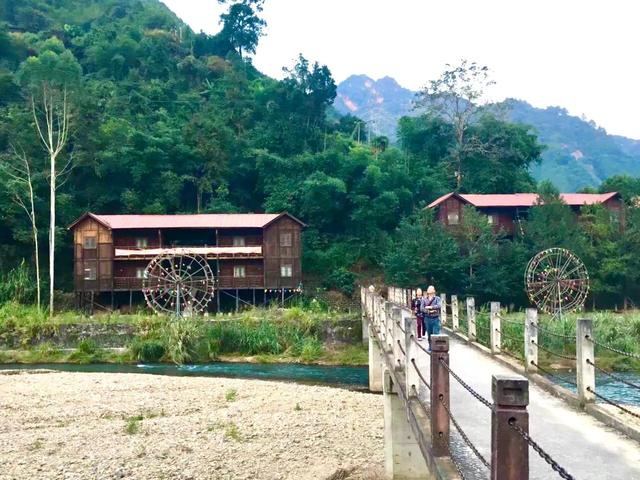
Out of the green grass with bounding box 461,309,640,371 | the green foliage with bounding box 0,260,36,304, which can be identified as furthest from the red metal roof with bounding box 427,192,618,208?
the green foliage with bounding box 0,260,36,304

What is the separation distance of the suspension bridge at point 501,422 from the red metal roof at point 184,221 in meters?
30.2

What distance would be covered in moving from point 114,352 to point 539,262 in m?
24.5

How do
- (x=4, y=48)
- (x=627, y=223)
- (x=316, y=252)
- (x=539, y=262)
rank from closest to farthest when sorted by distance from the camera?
(x=539, y=262), (x=627, y=223), (x=316, y=252), (x=4, y=48)

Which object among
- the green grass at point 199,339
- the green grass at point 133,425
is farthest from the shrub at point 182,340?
the green grass at point 133,425

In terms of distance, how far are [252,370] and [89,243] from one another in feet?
61.6

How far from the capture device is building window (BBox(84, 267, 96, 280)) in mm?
41312

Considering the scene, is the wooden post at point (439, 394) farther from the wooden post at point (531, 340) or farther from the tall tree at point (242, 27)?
the tall tree at point (242, 27)

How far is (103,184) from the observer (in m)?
51.0

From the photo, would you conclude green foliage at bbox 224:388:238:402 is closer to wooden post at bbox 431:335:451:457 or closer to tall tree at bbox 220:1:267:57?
wooden post at bbox 431:335:451:457

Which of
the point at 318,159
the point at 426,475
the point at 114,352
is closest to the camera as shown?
the point at 426,475

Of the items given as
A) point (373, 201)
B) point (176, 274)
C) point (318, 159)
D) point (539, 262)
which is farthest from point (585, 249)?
point (176, 274)

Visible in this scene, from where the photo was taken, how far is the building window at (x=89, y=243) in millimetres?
41625

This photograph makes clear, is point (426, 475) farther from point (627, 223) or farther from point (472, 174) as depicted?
point (472, 174)

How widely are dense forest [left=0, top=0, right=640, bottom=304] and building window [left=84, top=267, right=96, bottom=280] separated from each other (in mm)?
5318
